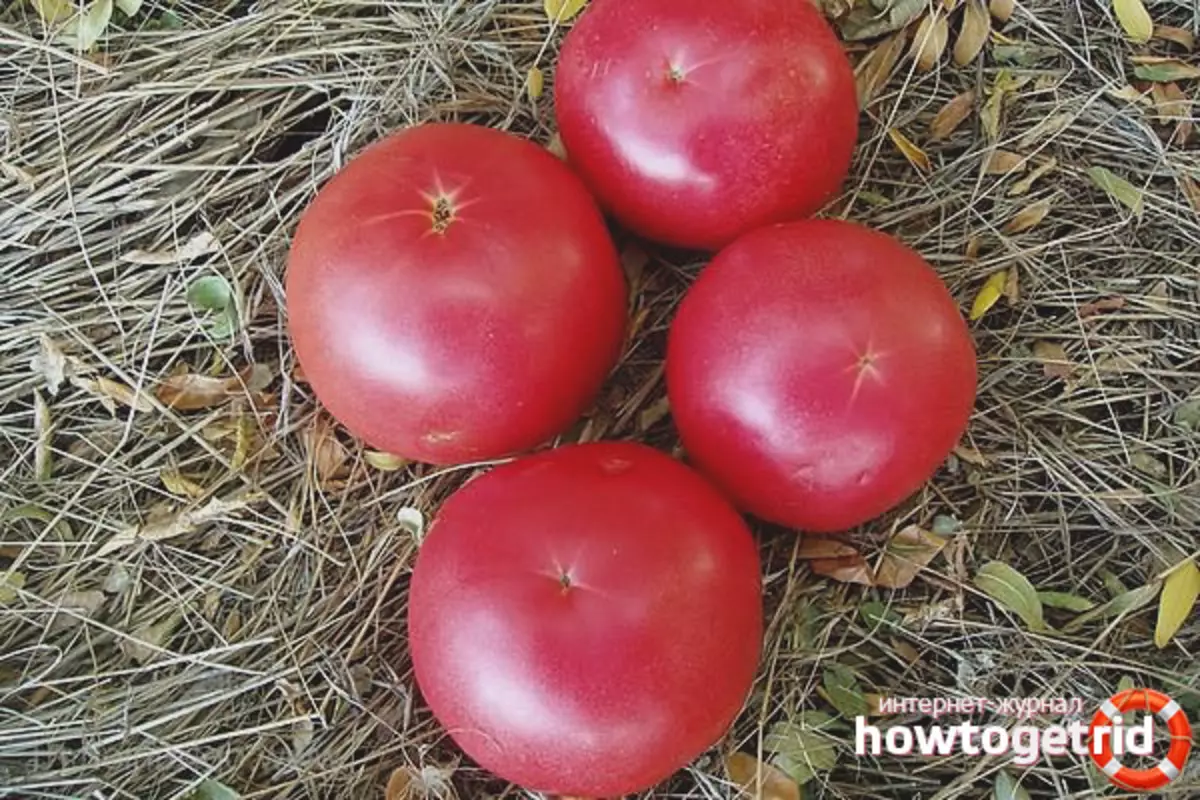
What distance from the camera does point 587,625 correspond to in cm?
91

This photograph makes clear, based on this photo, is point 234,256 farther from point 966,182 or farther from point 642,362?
point 966,182

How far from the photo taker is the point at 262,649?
112 cm

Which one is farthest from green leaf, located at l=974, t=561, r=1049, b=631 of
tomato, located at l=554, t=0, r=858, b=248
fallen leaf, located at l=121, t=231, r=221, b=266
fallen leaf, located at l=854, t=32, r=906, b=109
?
fallen leaf, located at l=121, t=231, r=221, b=266

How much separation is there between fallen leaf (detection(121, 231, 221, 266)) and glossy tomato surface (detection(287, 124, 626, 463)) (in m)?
0.20

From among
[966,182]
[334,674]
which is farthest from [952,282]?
[334,674]

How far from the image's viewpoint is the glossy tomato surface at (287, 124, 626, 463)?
3.13 feet

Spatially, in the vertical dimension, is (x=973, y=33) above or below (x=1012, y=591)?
above

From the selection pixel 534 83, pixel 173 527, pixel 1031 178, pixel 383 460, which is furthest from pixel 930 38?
pixel 173 527

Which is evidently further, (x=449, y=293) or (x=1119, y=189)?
(x=1119, y=189)

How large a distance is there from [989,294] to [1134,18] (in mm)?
330

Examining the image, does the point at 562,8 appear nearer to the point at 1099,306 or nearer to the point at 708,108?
the point at 708,108

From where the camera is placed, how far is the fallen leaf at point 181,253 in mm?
1185

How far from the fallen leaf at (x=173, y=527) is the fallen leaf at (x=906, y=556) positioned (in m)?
0.57

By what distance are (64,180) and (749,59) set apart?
0.65 metres
